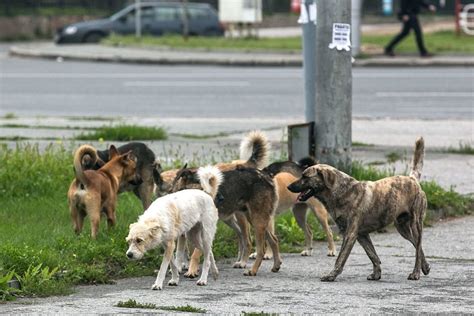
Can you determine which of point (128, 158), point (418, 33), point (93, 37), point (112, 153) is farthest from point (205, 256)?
point (93, 37)

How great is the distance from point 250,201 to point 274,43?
2551 cm

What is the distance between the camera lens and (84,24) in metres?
41.2

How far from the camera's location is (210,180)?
941cm

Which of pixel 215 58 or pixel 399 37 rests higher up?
pixel 399 37

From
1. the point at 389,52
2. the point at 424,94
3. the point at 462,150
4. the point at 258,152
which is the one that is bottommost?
the point at 424,94

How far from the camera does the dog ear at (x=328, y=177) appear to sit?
926cm

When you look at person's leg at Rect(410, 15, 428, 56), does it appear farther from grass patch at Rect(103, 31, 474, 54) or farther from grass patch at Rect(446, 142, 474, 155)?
grass patch at Rect(446, 142, 474, 155)

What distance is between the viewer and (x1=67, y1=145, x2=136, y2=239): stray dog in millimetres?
9883

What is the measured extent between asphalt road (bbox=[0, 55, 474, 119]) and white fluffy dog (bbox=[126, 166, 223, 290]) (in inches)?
432

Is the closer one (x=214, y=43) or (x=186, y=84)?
(x=186, y=84)

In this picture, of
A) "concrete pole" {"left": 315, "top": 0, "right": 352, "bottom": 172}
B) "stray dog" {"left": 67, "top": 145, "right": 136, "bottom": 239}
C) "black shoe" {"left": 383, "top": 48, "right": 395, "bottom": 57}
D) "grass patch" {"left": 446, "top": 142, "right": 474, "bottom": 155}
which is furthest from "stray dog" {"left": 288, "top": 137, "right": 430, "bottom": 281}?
"black shoe" {"left": 383, "top": 48, "right": 395, "bottom": 57}

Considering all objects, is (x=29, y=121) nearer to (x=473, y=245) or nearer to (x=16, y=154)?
(x=16, y=154)

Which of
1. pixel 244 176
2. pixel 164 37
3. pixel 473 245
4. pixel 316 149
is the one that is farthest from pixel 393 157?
pixel 164 37

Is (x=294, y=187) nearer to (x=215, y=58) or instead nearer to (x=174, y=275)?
(x=174, y=275)
